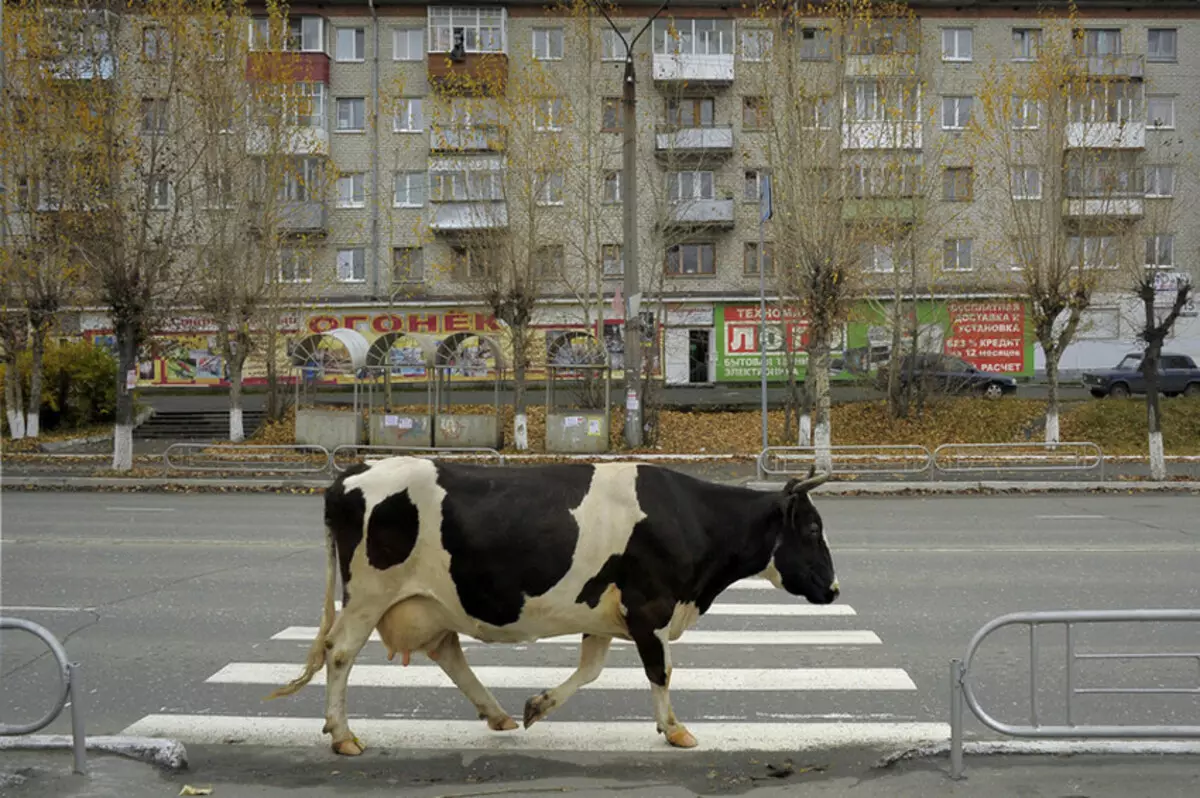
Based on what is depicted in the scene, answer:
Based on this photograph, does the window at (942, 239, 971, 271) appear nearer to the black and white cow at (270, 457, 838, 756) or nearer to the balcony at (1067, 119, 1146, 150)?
the balcony at (1067, 119, 1146, 150)

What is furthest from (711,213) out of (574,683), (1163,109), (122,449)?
(574,683)

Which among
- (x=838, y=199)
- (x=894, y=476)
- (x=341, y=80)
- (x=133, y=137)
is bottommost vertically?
(x=894, y=476)

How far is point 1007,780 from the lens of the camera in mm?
5191

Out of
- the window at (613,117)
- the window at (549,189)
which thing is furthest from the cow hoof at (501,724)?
the window at (613,117)

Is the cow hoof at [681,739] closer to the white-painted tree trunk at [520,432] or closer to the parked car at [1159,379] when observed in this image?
the white-painted tree trunk at [520,432]

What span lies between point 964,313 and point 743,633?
100ft

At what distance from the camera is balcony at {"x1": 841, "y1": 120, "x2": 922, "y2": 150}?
1091 inches

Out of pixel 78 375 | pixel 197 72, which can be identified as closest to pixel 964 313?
pixel 197 72

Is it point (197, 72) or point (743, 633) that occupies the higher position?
point (197, 72)

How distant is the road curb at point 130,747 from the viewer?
215 inches

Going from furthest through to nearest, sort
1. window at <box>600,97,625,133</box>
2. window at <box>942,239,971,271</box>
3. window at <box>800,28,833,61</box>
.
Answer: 1. window at <box>600,97,625,133</box>
2. window at <box>942,239,971,271</box>
3. window at <box>800,28,833,61</box>

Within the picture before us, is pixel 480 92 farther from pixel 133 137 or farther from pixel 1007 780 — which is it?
pixel 1007 780

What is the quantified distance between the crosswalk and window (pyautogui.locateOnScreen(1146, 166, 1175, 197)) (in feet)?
109

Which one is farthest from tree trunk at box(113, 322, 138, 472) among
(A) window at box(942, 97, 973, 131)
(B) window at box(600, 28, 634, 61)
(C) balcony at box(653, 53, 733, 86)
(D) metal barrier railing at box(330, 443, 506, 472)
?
(A) window at box(942, 97, 973, 131)
